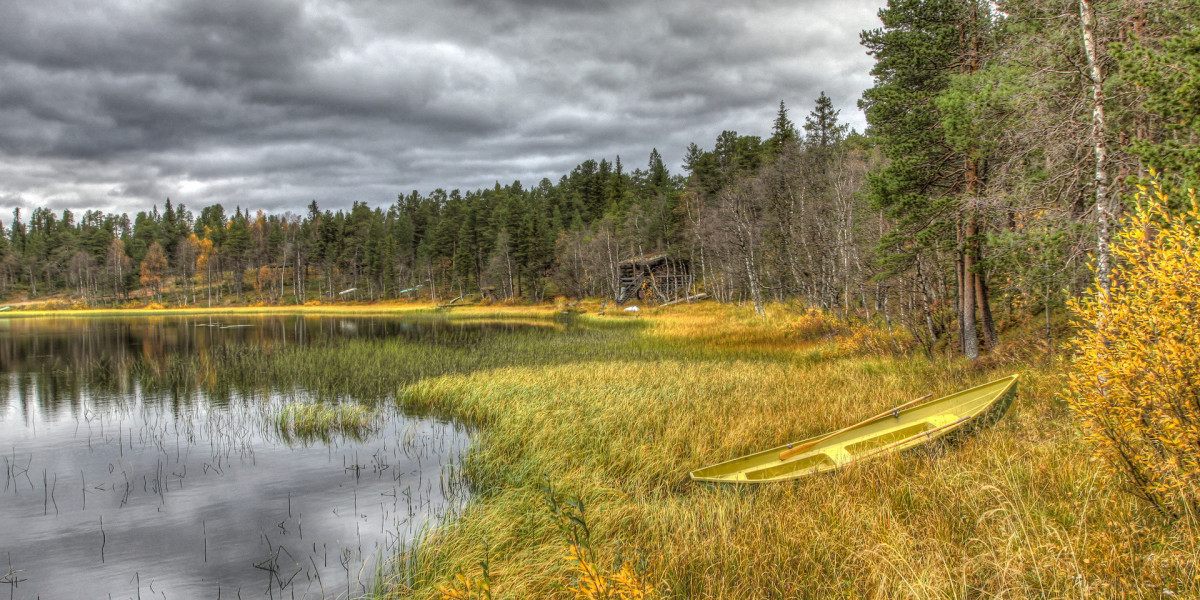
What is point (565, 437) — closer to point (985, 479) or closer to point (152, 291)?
point (985, 479)

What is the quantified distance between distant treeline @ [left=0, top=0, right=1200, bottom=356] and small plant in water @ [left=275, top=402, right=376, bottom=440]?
1300 cm

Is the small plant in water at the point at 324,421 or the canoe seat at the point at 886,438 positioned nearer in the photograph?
the canoe seat at the point at 886,438

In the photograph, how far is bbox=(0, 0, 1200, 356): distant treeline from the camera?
29.8 feet

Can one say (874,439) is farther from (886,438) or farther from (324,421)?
(324,421)

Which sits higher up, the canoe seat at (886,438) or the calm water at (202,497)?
the canoe seat at (886,438)

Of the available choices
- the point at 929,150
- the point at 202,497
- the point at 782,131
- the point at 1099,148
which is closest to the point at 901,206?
the point at 929,150

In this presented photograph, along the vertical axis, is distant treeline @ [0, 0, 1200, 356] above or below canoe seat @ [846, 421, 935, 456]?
above

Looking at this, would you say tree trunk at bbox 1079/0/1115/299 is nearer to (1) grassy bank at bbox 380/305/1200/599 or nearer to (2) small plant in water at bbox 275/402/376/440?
(1) grassy bank at bbox 380/305/1200/599

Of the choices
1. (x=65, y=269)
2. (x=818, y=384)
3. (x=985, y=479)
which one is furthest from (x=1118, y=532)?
(x=65, y=269)

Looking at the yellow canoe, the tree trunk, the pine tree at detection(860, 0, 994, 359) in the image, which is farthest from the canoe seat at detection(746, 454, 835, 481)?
the pine tree at detection(860, 0, 994, 359)

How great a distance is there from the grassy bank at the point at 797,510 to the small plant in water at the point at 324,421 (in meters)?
2.71

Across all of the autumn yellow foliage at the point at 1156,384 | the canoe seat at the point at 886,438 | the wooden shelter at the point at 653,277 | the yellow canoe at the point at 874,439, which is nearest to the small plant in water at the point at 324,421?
the yellow canoe at the point at 874,439

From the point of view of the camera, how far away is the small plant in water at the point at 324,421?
1288cm

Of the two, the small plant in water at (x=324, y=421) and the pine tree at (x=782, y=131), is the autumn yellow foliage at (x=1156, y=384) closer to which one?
the small plant in water at (x=324, y=421)
